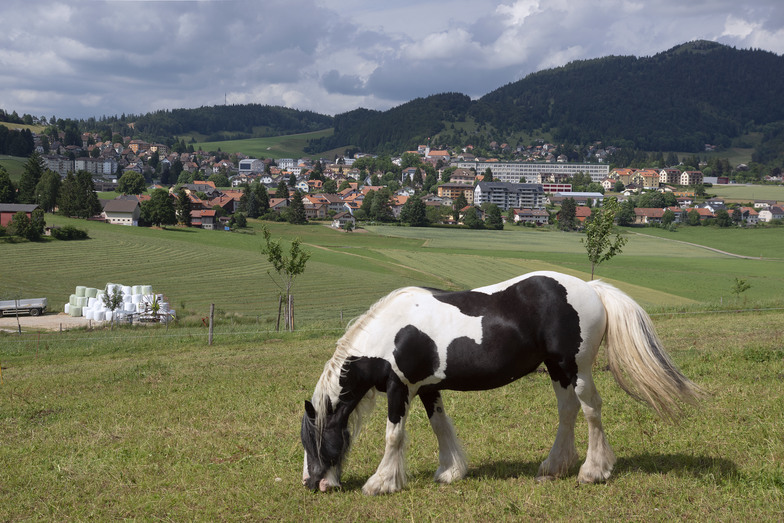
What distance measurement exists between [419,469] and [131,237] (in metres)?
82.1

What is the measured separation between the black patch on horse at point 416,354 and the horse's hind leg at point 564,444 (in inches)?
56.9

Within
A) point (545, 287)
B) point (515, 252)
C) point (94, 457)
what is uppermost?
point (545, 287)

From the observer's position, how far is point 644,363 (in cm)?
697

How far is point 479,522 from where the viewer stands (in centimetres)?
603

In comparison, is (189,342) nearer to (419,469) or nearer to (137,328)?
(137,328)

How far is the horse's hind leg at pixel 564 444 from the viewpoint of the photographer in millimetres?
Result: 7145

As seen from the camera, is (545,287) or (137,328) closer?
(545,287)

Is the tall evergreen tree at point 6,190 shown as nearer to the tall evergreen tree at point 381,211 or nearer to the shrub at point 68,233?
the shrub at point 68,233

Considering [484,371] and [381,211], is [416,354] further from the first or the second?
[381,211]

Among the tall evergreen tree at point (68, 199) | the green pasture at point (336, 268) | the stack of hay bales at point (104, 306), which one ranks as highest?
the tall evergreen tree at point (68, 199)

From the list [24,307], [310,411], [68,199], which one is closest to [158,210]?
[68,199]

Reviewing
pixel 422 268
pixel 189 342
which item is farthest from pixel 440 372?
pixel 422 268

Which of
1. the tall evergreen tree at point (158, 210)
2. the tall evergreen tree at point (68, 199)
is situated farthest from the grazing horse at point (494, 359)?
the tall evergreen tree at point (68, 199)

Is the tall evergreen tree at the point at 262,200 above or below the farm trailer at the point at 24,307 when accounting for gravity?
above
